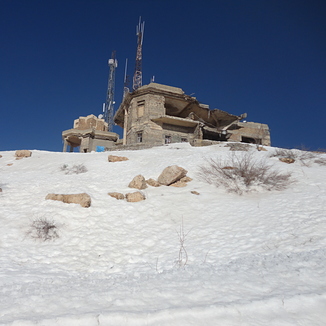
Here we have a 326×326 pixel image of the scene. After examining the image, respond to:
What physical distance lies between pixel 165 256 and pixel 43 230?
8.35 feet

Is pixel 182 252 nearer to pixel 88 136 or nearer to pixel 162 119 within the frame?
pixel 162 119

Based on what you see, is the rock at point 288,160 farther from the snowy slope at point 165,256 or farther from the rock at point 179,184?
the rock at point 179,184

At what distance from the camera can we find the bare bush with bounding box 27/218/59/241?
4199 millimetres

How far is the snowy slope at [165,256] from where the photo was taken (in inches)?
66.4

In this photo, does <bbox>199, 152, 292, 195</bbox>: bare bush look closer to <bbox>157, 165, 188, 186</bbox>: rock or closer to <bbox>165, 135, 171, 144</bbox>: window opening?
<bbox>157, 165, 188, 186</bbox>: rock

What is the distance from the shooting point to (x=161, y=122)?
23.0 m

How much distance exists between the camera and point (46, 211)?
5035 millimetres

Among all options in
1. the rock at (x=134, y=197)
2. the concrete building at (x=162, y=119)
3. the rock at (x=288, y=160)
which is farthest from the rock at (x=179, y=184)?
the concrete building at (x=162, y=119)

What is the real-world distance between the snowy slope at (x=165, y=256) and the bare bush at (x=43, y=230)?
118 millimetres

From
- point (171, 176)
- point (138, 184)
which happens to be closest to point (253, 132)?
point (171, 176)

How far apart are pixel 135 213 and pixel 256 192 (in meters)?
3.76

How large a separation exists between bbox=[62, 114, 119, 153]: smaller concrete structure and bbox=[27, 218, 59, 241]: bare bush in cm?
2247

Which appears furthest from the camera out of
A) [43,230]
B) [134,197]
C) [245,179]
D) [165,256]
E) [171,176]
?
[171,176]

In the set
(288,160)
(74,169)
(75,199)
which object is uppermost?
(288,160)
